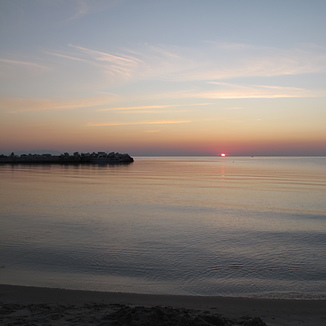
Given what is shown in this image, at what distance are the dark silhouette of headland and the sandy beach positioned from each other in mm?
109990

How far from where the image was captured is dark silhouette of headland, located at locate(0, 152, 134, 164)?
357 feet

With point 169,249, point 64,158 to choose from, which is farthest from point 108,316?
point 64,158

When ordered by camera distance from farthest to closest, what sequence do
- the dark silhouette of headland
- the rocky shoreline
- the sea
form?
the dark silhouette of headland < the sea < the rocky shoreline

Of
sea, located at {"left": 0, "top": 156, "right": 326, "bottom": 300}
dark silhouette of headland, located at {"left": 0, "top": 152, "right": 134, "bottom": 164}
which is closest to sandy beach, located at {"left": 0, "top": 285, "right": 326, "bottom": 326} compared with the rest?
sea, located at {"left": 0, "top": 156, "right": 326, "bottom": 300}

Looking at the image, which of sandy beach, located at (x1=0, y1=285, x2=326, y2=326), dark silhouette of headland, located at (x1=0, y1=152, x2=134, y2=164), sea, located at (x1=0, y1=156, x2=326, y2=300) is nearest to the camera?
→ sandy beach, located at (x1=0, y1=285, x2=326, y2=326)

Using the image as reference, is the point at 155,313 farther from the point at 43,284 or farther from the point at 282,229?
the point at 282,229

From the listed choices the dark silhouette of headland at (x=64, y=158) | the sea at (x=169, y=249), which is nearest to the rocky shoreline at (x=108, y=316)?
the sea at (x=169, y=249)

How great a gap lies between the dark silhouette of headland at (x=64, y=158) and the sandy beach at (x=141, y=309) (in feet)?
361

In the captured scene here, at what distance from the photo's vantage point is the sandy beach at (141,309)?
18.4 feet

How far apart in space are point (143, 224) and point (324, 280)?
880 cm

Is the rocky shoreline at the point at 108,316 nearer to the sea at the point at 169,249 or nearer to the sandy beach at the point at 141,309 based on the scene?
the sandy beach at the point at 141,309

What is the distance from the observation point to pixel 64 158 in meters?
117

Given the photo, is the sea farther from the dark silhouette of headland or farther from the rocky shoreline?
the dark silhouette of headland

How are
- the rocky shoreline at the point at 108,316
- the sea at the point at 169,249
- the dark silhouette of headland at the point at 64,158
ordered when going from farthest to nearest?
1. the dark silhouette of headland at the point at 64,158
2. the sea at the point at 169,249
3. the rocky shoreline at the point at 108,316
